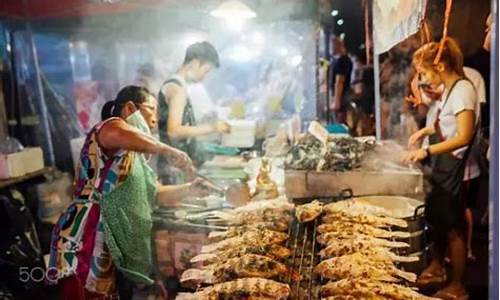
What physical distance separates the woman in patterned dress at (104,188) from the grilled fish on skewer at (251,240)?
7.6 inches

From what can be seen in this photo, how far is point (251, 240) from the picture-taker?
5.63 feet

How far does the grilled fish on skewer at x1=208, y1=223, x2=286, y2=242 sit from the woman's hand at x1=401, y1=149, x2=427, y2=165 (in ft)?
1.65

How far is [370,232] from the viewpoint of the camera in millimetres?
1687

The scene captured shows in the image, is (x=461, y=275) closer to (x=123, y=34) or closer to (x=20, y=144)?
(x=123, y=34)

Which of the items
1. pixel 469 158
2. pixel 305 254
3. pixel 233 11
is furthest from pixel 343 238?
pixel 233 11

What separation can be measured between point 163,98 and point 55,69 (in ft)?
1.25

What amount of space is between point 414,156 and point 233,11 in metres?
0.71

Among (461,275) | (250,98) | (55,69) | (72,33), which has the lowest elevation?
(461,275)

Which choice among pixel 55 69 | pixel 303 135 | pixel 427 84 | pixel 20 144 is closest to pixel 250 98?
pixel 303 135

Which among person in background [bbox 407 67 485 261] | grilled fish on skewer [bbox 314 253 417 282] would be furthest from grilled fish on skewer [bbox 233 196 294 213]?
person in background [bbox 407 67 485 261]

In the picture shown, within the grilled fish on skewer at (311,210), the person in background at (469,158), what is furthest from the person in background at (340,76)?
the grilled fish on skewer at (311,210)

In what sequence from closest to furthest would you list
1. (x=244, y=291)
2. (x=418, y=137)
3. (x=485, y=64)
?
(x=485, y=64), (x=418, y=137), (x=244, y=291)

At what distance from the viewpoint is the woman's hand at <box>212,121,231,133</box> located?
1.63 metres

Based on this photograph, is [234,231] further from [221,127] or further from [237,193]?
[221,127]
